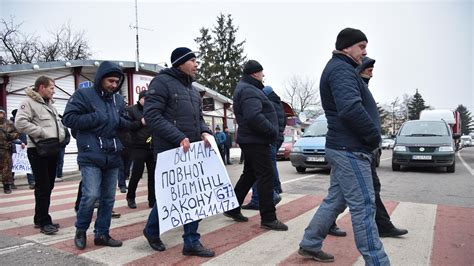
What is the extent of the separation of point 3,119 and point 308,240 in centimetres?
761

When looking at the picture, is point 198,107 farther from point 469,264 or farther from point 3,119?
point 3,119

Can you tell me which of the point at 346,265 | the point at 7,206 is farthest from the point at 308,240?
the point at 7,206

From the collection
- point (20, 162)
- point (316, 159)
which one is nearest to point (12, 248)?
point (20, 162)

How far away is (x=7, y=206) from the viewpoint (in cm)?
651

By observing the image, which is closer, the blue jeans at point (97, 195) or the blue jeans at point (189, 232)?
the blue jeans at point (189, 232)

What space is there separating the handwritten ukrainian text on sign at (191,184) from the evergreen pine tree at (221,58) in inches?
1639

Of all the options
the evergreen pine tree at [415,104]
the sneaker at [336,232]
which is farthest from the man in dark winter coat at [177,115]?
the evergreen pine tree at [415,104]

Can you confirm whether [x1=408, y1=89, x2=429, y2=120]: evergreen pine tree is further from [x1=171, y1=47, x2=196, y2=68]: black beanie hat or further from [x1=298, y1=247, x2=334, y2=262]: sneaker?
[x1=171, y1=47, x2=196, y2=68]: black beanie hat

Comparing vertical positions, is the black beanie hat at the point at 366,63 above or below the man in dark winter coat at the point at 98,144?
above

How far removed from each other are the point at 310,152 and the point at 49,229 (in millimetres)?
8687

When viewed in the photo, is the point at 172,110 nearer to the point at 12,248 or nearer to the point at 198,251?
the point at 198,251

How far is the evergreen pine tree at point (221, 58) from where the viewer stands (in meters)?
46.5

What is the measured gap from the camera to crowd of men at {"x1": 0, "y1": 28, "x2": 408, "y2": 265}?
3.08m

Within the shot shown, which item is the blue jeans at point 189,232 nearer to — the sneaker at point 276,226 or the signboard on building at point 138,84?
the sneaker at point 276,226
